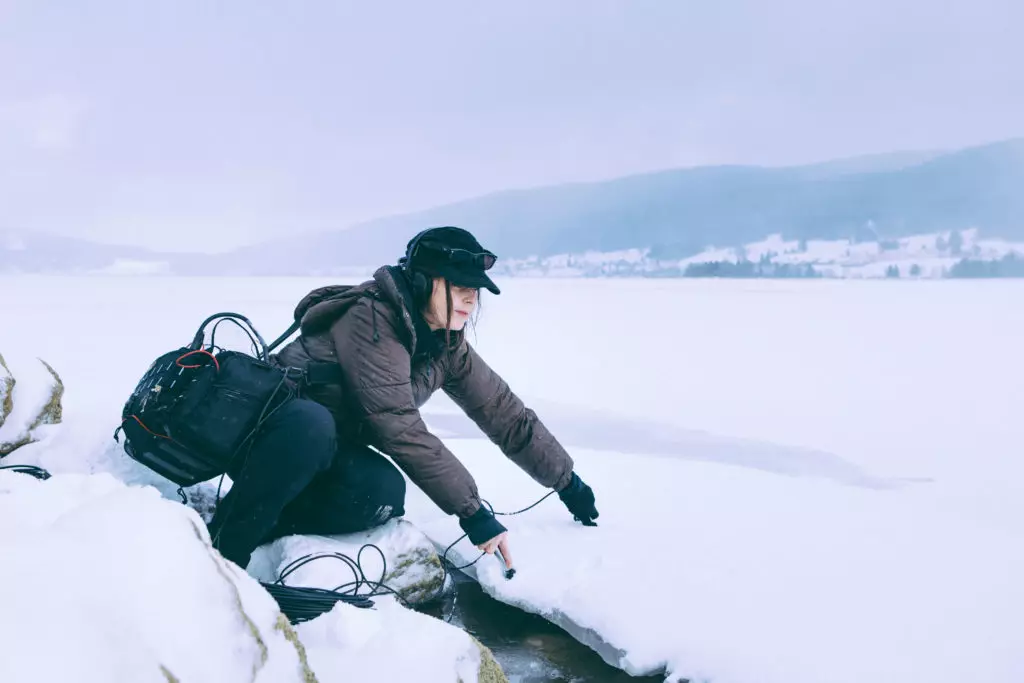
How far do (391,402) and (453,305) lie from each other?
300 millimetres

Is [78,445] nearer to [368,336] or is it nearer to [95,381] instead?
[368,336]

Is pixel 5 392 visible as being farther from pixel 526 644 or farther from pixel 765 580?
pixel 765 580

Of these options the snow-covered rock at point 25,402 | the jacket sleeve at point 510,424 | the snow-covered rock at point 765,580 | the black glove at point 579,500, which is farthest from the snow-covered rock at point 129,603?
the snow-covered rock at point 25,402

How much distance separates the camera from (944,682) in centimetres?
144

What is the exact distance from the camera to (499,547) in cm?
197

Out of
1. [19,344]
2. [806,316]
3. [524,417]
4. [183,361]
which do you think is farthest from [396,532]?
[806,316]

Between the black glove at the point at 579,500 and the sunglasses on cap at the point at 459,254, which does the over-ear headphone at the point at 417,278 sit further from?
the black glove at the point at 579,500

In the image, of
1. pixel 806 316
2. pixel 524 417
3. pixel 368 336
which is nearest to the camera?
pixel 368 336

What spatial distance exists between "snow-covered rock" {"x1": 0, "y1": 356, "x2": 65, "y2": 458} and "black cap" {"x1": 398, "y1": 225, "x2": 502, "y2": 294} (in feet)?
4.38

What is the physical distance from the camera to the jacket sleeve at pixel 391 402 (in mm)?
1817

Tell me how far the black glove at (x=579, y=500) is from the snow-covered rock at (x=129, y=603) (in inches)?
52.4

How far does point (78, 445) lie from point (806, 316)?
11.0 metres

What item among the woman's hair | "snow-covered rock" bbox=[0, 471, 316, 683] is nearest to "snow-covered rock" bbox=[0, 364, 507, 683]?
"snow-covered rock" bbox=[0, 471, 316, 683]

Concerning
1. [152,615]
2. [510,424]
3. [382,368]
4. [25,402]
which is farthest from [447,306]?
[25,402]
